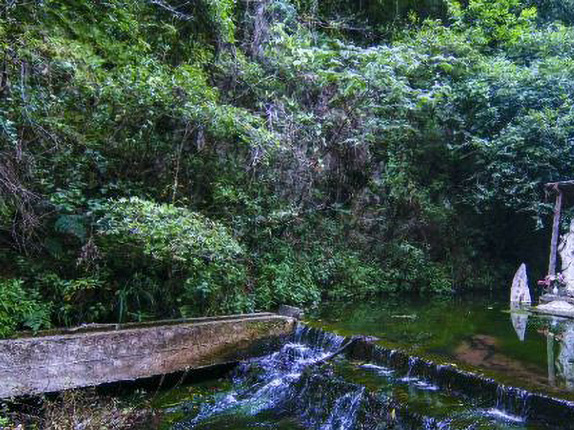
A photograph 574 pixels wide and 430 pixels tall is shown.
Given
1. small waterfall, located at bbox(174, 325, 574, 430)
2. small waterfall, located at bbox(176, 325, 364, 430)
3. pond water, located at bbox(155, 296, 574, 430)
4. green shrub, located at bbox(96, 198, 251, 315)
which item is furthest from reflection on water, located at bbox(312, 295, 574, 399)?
green shrub, located at bbox(96, 198, 251, 315)

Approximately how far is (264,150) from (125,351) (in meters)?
4.06

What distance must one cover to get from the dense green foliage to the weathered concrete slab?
1.87ft

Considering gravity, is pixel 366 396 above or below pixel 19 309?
below

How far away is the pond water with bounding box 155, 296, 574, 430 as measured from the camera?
4602 millimetres

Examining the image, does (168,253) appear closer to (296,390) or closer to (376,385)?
(296,390)

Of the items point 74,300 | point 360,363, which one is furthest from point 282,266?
point 74,300

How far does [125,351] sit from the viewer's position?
17.9ft

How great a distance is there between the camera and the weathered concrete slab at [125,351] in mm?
4797

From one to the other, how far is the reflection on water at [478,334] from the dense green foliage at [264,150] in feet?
4.71

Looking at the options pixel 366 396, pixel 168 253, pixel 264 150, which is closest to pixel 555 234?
pixel 264 150

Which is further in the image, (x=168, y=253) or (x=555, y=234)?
(x=555, y=234)

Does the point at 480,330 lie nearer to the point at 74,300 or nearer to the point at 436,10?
the point at 74,300

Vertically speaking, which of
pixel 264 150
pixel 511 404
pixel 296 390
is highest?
pixel 264 150

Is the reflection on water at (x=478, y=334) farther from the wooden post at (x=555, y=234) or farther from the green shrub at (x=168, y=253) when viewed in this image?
the green shrub at (x=168, y=253)
